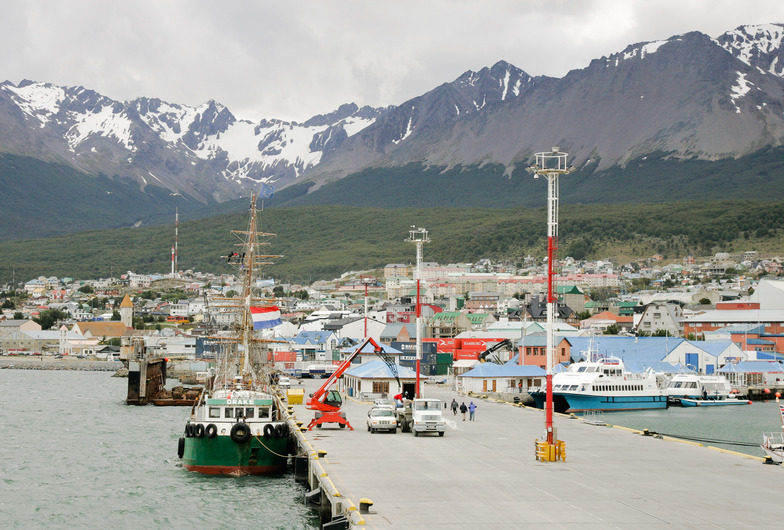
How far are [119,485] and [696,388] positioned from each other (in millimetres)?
56029

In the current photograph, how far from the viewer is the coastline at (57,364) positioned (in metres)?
145

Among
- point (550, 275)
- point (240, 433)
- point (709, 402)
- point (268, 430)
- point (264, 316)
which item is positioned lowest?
point (240, 433)

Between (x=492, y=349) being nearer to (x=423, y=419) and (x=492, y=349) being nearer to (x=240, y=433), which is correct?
(x=423, y=419)

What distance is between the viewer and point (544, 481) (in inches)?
1090

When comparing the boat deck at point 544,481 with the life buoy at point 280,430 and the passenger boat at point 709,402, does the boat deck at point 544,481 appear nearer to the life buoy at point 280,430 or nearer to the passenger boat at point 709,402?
the life buoy at point 280,430

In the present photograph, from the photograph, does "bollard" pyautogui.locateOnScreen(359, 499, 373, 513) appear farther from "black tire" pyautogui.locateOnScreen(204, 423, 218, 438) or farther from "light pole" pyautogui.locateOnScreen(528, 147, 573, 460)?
"black tire" pyautogui.locateOnScreen(204, 423, 218, 438)

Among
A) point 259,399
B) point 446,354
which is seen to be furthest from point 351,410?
point 446,354

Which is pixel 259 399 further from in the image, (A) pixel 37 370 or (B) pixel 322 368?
(A) pixel 37 370

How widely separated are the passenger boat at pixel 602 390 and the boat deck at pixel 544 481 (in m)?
28.3

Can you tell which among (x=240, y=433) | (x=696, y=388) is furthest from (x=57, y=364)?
(x=240, y=433)

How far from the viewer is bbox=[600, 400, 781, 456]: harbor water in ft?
167

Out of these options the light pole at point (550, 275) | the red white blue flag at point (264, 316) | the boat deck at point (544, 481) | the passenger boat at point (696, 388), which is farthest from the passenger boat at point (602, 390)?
the light pole at point (550, 275)

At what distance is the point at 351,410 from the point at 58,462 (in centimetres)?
1672

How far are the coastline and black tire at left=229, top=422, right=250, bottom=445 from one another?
112167 millimetres
